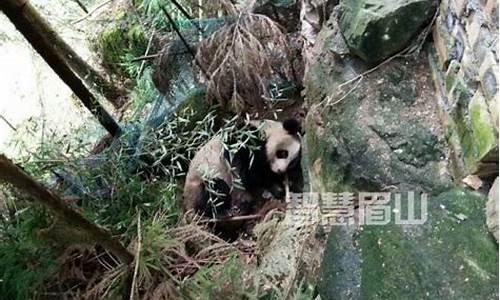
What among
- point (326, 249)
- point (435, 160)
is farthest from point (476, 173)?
point (326, 249)

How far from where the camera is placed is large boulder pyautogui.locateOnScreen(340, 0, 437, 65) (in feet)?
5.36

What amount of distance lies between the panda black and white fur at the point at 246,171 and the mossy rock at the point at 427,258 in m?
0.85

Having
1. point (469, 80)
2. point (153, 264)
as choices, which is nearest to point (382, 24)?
point (469, 80)

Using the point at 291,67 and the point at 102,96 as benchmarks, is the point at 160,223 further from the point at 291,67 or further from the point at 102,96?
the point at 102,96

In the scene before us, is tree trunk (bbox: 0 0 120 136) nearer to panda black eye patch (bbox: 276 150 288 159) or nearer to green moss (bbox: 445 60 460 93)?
panda black eye patch (bbox: 276 150 288 159)

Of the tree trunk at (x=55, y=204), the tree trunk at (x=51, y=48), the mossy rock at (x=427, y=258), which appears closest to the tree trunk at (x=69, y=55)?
the tree trunk at (x=51, y=48)

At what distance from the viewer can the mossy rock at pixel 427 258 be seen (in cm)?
132

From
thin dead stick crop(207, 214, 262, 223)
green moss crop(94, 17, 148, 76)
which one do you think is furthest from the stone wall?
green moss crop(94, 17, 148, 76)

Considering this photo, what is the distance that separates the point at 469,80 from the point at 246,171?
1234 mm

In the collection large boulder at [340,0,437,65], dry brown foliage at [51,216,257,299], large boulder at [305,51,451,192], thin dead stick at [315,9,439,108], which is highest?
large boulder at [340,0,437,65]

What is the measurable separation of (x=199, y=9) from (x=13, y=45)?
6.12 feet

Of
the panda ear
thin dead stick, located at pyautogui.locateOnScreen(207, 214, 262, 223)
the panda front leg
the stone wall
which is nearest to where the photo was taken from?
the stone wall

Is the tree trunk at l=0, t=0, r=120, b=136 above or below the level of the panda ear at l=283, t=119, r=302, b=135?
above

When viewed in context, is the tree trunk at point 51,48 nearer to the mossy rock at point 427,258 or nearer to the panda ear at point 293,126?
the panda ear at point 293,126
